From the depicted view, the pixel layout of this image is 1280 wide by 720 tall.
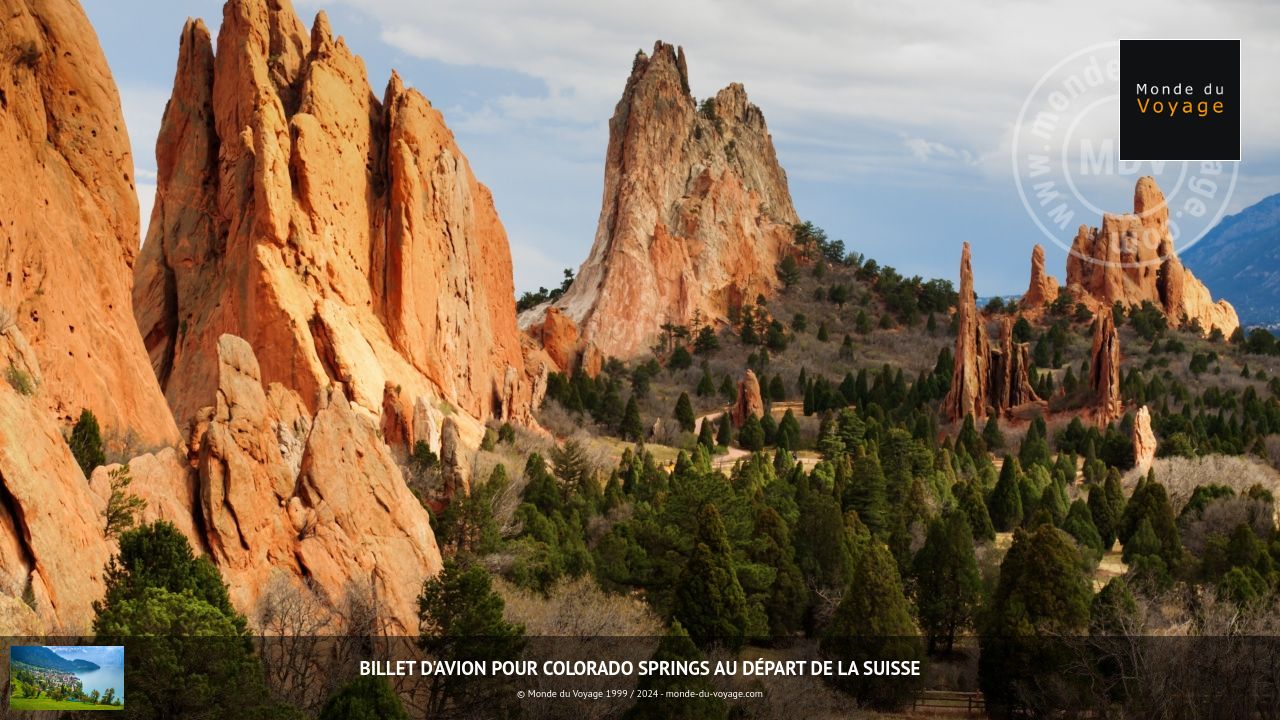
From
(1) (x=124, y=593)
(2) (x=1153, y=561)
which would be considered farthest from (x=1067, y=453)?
(1) (x=124, y=593)

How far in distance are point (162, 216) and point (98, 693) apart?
43503 mm

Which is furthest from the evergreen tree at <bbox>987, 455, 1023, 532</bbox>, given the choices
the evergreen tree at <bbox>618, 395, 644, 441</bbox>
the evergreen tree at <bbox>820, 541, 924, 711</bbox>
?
the evergreen tree at <bbox>618, 395, 644, 441</bbox>

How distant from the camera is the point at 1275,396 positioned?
91375 millimetres

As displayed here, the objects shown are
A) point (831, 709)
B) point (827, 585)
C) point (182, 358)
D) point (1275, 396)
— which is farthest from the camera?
point (1275, 396)

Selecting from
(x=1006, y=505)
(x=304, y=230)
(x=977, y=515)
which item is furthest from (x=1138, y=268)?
(x=304, y=230)

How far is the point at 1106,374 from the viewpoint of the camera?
85625mm

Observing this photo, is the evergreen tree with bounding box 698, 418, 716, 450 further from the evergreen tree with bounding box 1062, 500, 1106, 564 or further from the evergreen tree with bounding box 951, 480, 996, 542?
the evergreen tree with bounding box 1062, 500, 1106, 564

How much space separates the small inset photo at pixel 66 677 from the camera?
741 inches

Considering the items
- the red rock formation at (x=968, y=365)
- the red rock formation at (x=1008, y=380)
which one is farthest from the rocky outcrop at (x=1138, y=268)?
the red rock formation at (x=968, y=365)

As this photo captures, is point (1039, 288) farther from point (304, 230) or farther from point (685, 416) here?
point (304, 230)

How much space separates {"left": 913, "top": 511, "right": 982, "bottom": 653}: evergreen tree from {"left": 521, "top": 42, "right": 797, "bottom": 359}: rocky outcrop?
7036 cm

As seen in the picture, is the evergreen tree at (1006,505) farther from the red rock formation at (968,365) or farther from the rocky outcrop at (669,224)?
the rocky outcrop at (669,224)

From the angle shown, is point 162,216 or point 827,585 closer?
point 827,585

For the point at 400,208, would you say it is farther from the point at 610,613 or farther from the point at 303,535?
A: the point at 303,535
